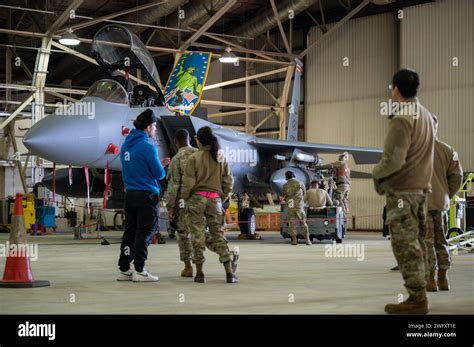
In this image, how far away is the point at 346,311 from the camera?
5.84m

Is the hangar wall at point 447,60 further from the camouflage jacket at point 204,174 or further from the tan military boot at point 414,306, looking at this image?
the tan military boot at point 414,306

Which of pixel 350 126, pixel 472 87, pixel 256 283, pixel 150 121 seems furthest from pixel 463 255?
pixel 350 126

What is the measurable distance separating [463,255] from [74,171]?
9.41 meters

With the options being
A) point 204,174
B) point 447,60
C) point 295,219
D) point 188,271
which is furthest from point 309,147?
point 204,174

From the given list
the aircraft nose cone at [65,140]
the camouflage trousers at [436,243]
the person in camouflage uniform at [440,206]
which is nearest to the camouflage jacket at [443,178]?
the person in camouflage uniform at [440,206]

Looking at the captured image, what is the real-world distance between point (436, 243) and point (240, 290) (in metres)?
2.14

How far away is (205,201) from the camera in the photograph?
8172mm

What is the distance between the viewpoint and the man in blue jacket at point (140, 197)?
816 centimetres

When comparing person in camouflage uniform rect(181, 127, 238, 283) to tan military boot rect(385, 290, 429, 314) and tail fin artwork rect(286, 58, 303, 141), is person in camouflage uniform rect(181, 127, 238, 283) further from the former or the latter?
tail fin artwork rect(286, 58, 303, 141)

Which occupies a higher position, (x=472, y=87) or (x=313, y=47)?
(x=313, y=47)

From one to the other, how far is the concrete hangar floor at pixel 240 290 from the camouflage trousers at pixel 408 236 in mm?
363

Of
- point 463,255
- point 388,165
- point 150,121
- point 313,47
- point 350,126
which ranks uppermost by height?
point 313,47
